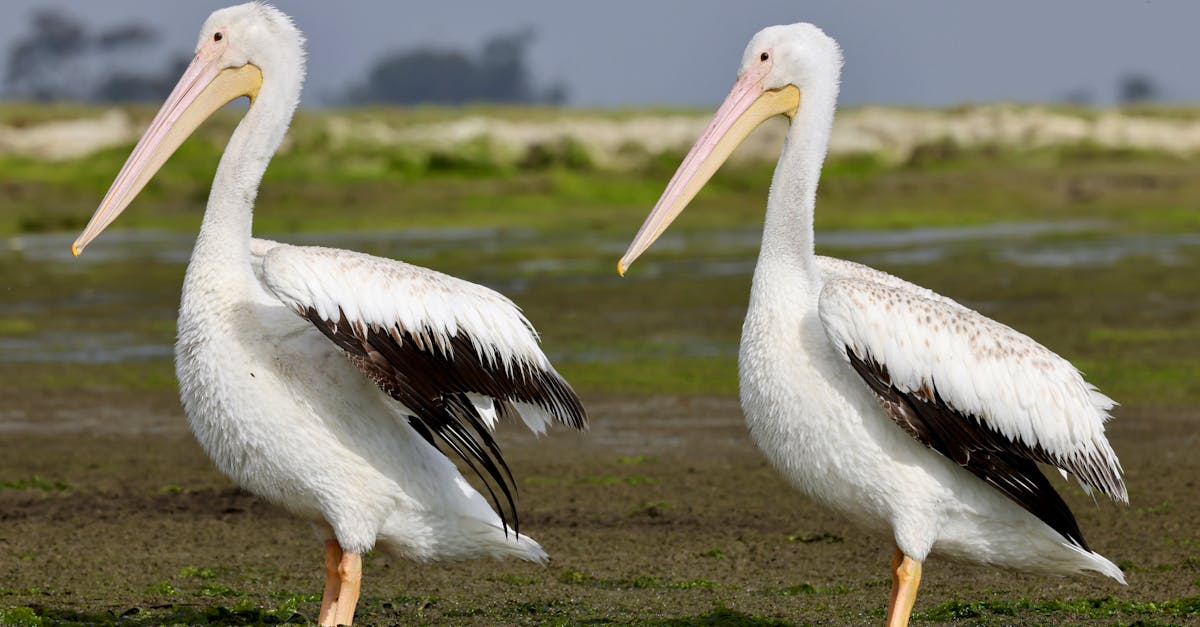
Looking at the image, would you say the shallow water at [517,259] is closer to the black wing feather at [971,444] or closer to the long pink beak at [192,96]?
the long pink beak at [192,96]

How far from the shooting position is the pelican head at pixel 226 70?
225 inches

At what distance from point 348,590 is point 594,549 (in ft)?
6.51

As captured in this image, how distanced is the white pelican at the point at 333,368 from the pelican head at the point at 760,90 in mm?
651

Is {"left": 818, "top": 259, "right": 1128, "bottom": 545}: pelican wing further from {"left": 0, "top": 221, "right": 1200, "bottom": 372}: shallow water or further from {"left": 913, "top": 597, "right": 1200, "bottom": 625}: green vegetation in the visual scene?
{"left": 0, "top": 221, "right": 1200, "bottom": 372}: shallow water

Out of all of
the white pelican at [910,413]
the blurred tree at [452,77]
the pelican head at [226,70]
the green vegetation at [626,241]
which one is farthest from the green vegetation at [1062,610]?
the blurred tree at [452,77]

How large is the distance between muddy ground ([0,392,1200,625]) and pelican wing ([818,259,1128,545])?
0.84 meters

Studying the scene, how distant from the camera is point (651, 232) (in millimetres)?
5352

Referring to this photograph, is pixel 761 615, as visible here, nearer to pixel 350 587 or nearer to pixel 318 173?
A: pixel 350 587

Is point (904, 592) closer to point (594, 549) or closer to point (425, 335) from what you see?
point (425, 335)

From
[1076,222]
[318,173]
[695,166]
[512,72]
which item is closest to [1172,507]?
[695,166]

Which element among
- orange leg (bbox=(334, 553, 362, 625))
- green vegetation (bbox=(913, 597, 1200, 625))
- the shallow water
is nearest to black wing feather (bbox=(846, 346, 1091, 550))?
green vegetation (bbox=(913, 597, 1200, 625))

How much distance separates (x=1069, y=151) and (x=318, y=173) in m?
16.6

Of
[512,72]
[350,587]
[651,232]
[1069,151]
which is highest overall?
[512,72]

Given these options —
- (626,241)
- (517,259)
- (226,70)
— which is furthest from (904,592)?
(626,241)
